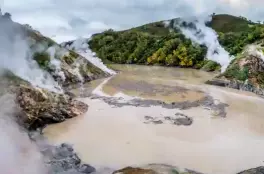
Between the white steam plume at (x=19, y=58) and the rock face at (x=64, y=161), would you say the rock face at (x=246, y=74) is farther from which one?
the rock face at (x=64, y=161)

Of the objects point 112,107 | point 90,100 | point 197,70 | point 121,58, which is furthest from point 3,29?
point 121,58

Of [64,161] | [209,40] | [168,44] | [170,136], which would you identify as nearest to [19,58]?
[170,136]

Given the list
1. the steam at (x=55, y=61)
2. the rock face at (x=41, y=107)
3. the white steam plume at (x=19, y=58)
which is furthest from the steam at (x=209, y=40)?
the rock face at (x=41, y=107)

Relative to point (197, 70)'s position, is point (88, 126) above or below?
below

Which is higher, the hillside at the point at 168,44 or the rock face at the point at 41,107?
the hillside at the point at 168,44

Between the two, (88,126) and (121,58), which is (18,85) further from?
(121,58)

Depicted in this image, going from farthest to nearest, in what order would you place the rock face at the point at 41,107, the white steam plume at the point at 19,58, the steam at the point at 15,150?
the white steam plume at the point at 19,58 < the rock face at the point at 41,107 < the steam at the point at 15,150

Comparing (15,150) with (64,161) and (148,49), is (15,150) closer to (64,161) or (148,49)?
(64,161)
